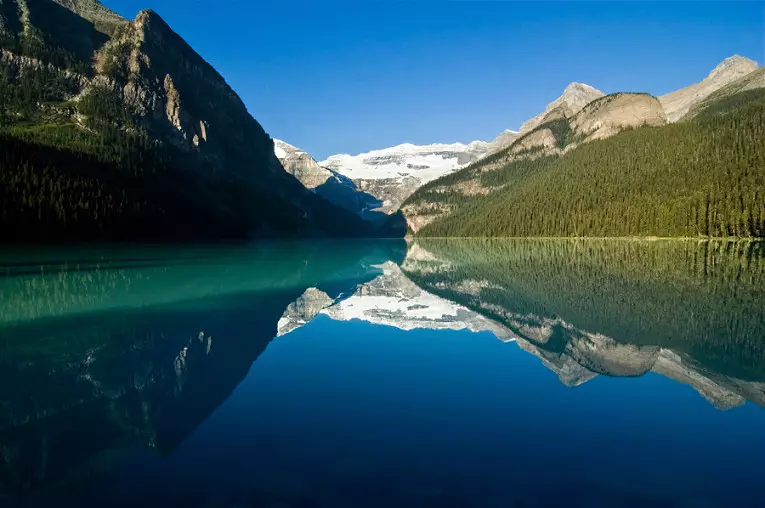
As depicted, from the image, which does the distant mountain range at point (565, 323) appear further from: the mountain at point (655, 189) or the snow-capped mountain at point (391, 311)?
the mountain at point (655, 189)

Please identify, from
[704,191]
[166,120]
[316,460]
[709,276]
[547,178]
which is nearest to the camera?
[316,460]

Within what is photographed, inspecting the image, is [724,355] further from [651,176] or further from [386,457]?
[651,176]

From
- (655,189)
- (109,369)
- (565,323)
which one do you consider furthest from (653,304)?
(655,189)

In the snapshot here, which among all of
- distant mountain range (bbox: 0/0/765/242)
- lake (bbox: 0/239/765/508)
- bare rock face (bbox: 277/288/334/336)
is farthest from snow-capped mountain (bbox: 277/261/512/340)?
distant mountain range (bbox: 0/0/765/242)

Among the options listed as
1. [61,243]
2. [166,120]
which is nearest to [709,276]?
[61,243]

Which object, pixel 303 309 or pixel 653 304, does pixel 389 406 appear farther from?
pixel 653 304

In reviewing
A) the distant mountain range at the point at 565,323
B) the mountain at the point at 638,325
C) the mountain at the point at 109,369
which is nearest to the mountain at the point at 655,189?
the distant mountain range at the point at 565,323
